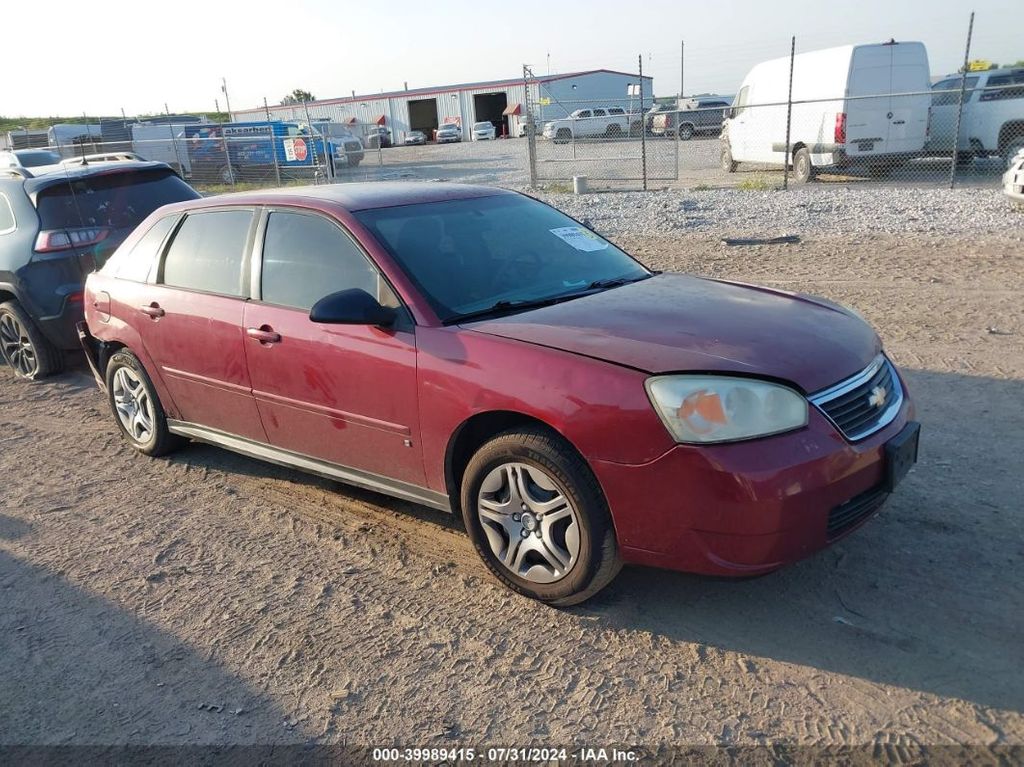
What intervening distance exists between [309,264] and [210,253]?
910 millimetres

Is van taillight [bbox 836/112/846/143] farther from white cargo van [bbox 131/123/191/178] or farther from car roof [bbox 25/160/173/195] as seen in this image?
white cargo van [bbox 131/123/191/178]

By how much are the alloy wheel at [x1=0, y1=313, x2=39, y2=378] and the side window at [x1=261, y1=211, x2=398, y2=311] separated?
4.22 meters

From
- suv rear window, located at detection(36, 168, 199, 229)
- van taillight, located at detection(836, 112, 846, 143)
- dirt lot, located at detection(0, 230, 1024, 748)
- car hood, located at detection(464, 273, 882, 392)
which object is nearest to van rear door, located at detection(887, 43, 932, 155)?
van taillight, located at detection(836, 112, 846, 143)

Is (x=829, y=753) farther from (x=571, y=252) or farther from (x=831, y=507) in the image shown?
(x=571, y=252)

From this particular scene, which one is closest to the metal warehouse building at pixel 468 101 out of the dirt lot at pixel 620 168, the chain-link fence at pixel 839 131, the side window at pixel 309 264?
the dirt lot at pixel 620 168

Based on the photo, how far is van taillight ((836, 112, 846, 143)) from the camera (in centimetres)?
1591

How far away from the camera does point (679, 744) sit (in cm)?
262

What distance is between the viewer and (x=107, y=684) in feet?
10.3

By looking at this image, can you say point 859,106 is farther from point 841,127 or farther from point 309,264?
point 309,264

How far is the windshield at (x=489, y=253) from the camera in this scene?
3852 millimetres

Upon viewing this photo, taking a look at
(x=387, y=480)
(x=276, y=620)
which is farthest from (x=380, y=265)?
(x=276, y=620)

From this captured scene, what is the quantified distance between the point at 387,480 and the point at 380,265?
0.99 m

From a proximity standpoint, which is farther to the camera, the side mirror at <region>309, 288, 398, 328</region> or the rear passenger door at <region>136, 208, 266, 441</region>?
the rear passenger door at <region>136, 208, 266, 441</region>

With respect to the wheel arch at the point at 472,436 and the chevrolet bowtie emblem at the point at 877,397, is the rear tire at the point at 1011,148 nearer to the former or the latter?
the chevrolet bowtie emblem at the point at 877,397
